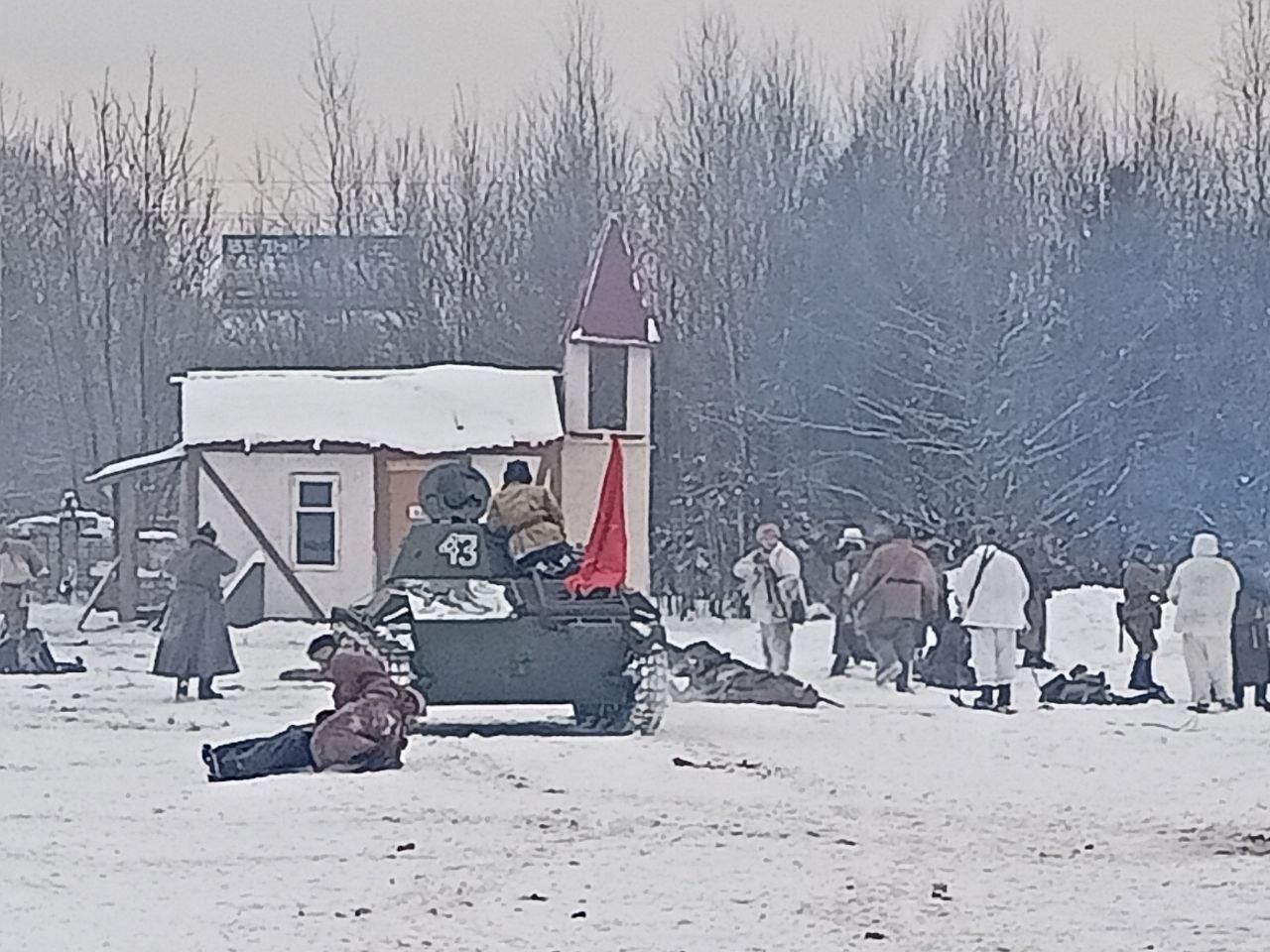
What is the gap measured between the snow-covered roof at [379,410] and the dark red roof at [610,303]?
968mm

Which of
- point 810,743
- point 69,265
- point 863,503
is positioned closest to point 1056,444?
point 863,503

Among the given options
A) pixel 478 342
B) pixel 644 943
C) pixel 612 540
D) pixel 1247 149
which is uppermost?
pixel 1247 149

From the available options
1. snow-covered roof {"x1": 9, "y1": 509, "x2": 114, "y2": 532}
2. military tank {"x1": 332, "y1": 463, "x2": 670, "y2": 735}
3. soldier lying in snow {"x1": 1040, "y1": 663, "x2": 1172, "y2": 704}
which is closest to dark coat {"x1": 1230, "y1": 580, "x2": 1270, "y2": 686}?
soldier lying in snow {"x1": 1040, "y1": 663, "x2": 1172, "y2": 704}

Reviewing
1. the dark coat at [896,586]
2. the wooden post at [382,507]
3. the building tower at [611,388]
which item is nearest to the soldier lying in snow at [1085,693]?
the dark coat at [896,586]

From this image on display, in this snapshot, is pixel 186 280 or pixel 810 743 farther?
pixel 186 280

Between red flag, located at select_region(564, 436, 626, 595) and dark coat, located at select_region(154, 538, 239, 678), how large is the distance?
17.6 ft

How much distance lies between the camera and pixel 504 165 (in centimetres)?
4569

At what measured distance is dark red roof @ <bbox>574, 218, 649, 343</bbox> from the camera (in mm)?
32438

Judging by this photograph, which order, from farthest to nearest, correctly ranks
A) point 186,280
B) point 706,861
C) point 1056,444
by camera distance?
1. point 186,280
2. point 1056,444
3. point 706,861

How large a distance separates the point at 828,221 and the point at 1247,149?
7751mm

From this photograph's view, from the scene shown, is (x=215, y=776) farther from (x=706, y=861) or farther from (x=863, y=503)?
(x=863, y=503)

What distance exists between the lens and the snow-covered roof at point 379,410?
1204 inches

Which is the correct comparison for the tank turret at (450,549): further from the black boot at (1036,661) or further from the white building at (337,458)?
the white building at (337,458)

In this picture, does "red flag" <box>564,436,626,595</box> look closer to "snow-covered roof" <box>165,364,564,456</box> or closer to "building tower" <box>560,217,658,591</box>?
"snow-covered roof" <box>165,364,564,456</box>
